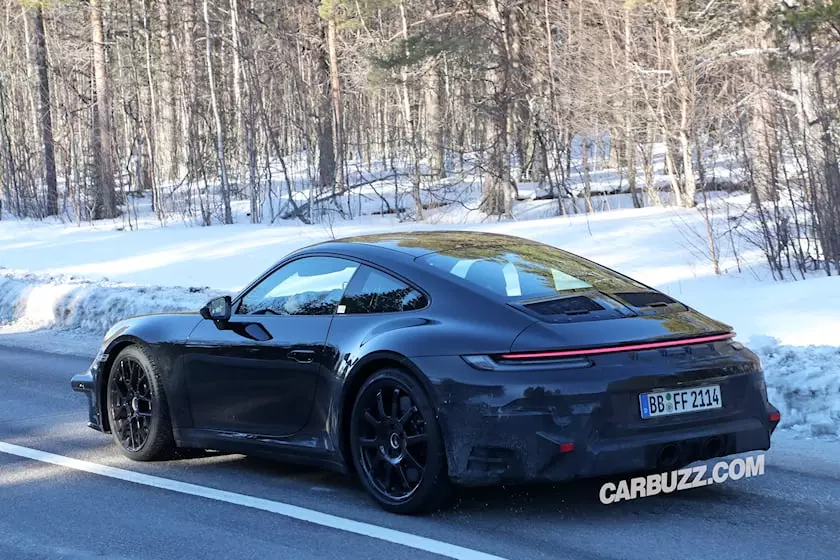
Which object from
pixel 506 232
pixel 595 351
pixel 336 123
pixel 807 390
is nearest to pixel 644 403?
pixel 595 351

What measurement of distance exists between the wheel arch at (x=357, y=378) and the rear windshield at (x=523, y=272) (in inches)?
21.7

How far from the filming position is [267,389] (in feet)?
20.7

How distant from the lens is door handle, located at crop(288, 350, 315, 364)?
6.02 metres

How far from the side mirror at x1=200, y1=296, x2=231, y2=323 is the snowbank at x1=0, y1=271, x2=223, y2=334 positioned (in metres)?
7.64

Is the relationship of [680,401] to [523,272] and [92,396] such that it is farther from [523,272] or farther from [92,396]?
[92,396]

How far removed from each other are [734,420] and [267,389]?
2484mm

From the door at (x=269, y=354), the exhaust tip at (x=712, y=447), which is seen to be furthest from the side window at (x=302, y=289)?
the exhaust tip at (x=712, y=447)

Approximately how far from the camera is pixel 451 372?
5.27 metres

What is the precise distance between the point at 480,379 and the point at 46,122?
3454cm

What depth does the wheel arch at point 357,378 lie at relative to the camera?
18.0 feet

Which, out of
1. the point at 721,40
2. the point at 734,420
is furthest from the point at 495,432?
the point at 721,40

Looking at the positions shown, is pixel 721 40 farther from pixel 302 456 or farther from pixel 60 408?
pixel 302 456

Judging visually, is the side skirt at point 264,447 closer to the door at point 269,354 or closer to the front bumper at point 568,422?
the door at point 269,354

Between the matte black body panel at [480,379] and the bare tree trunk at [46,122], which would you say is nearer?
the matte black body panel at [480,379]
